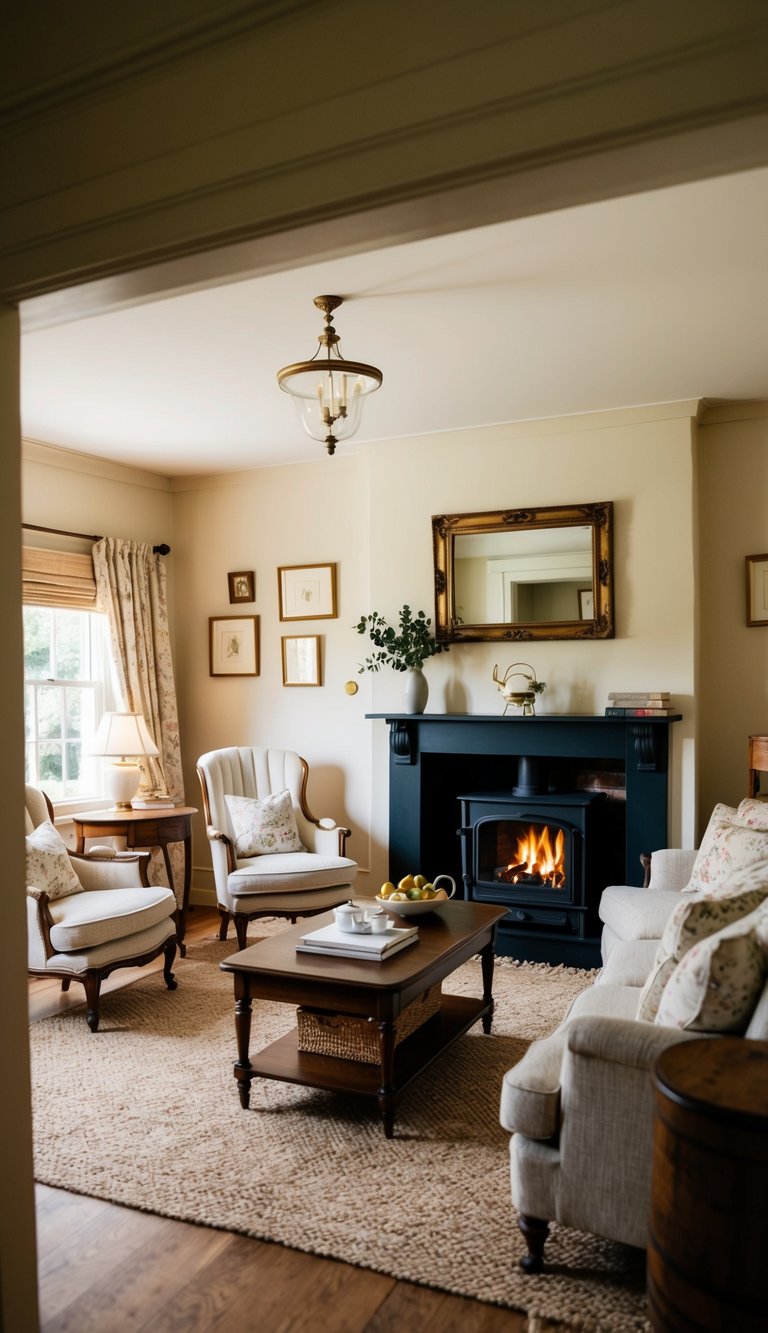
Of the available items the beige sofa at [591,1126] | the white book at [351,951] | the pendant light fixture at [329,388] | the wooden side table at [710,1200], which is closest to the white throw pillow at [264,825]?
the white book at [351,951]

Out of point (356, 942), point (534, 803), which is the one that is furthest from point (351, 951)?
point (534, 803)

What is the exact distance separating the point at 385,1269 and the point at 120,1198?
0.78m

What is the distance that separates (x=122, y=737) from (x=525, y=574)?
2.33 meters

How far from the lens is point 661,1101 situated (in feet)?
5.69

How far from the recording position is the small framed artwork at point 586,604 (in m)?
4.92

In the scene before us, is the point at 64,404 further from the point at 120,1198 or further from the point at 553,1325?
the point at 553,1325

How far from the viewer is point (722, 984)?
2.01 meters

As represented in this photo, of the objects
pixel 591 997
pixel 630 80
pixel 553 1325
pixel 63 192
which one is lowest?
pixel 553 1325

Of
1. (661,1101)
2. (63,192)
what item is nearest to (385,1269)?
(661,1101)

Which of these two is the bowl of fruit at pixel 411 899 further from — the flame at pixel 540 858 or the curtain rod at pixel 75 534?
the curtain rod at pixel 75 534

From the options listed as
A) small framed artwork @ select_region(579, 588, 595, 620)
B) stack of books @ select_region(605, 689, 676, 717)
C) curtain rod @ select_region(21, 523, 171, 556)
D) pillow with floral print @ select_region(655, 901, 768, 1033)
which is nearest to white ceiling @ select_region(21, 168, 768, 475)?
curtain rod @ select_region(21, 523, 171, 556)

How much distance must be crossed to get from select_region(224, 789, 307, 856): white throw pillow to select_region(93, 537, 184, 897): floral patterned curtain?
712 millimetres

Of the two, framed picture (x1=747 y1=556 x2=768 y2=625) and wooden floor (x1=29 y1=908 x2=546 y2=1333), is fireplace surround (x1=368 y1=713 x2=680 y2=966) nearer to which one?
framed picture (x1=747 y1=556 x2=768 y2=625)

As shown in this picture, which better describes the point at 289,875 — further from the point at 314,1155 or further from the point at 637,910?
the point at 314,1155
